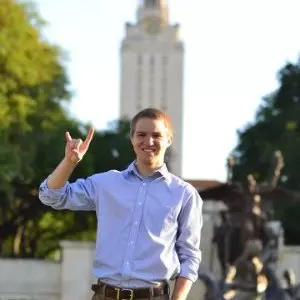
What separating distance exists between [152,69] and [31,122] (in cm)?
5624

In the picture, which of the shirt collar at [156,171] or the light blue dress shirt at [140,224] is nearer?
the light blue dress shirt at [140,224]

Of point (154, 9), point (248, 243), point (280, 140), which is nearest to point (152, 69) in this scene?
point (154, 9)

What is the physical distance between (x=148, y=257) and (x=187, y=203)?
269 mm

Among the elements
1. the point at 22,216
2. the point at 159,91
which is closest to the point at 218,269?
the point at 22,216

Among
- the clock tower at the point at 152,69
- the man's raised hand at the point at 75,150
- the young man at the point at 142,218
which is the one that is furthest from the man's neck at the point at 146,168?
the clock tower at the point at 152,69

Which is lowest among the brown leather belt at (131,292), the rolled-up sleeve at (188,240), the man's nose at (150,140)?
the brown leather belt at (131,292)

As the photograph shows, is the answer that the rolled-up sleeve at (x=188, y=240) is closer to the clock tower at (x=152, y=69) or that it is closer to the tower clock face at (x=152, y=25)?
the clock tower at (x=152, y=69)

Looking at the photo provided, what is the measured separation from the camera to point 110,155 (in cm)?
2753

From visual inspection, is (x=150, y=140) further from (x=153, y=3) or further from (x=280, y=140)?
(x=153, y=3)

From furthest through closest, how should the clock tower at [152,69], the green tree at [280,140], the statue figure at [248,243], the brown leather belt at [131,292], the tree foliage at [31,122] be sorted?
the clock tower at [152,69] < the green tree at [280,140] < the tree foliage at [31,122] < the statue figure at [248,243] < the brown leather belt at [131,292]

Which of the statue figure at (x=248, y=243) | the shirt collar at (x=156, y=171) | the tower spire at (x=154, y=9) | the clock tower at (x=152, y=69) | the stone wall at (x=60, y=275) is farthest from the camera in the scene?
the tower spire at (x=154, y=9)

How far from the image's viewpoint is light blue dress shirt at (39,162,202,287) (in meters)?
3.03

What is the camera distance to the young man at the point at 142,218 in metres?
3.03

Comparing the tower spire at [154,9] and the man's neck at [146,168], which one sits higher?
the tower spire at [154,9]
